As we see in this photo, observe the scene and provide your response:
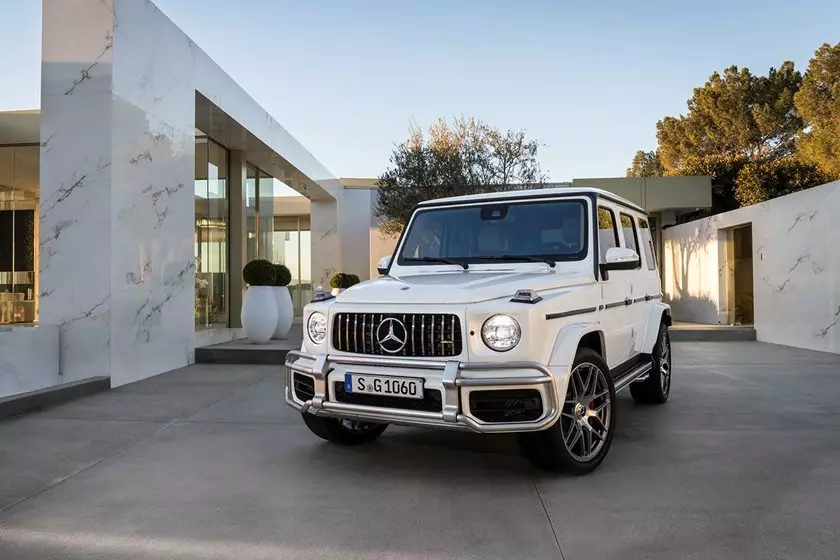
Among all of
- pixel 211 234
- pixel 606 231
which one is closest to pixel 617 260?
pixel 606 231

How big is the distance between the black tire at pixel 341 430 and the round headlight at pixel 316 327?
0.63 m

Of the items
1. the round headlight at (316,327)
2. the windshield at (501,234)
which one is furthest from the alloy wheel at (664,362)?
the round headlight at (316,327)

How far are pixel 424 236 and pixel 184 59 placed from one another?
602 centimetres

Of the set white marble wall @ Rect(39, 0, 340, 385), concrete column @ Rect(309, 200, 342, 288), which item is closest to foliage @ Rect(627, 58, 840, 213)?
concrete column @ Rect(309, 200, 342, 288)

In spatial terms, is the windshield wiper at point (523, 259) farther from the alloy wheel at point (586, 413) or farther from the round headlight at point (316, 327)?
the round headlight at point (316, 327)

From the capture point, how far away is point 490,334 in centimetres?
349

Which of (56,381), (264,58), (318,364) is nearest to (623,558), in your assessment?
(318,364)

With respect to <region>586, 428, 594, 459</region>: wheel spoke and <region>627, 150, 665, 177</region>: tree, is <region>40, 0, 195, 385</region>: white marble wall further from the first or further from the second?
<region>627, 150, 665, 177</region>: tree

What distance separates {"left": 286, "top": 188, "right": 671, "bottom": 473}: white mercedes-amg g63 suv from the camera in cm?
345

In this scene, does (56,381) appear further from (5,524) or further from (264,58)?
(264,58)

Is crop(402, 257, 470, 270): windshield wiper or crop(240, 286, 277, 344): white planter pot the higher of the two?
A: crop(402, 257, 470, 270): windshield wiper

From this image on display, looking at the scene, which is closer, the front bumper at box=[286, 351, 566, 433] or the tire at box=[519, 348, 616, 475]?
the front bumper at box=[286, 351, 566, 433]

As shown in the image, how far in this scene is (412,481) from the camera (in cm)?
383

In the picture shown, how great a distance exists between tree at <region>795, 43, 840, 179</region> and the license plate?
23226mm
